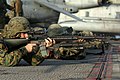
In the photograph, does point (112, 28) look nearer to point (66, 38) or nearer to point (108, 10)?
point (108, 10)

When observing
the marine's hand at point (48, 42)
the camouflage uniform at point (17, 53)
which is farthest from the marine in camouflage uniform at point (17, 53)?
the marine's hand at point (48, 42)

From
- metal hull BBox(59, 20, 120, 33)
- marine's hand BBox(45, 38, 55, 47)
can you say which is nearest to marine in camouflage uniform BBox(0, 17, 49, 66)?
marine's hand BBox(45, 38, 55, 47)

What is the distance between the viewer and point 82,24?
2686cm

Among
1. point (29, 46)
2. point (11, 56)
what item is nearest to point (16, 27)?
point (29, 46)

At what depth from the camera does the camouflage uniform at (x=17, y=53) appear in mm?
8070

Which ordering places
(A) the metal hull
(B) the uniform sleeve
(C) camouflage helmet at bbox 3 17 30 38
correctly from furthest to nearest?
(A) the metal hull, (C) camouflage helmet at bbox 3 17 30 38, (B) the uniform sleeve

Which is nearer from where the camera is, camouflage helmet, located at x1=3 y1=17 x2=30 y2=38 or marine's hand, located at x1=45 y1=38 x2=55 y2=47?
marine's hand, located at x1=45 y1=38 x2=55 y2=47

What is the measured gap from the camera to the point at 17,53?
806cm

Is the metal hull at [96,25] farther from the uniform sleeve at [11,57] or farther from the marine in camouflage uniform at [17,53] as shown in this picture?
the uniform sleeve at [11,57]

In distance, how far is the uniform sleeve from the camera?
8.04 m

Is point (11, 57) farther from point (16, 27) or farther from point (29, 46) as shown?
point (16, 27)

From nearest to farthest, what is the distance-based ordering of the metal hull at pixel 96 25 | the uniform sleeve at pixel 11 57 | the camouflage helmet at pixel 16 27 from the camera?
1. the uniform sleeve at pixel 11 57
2. the camouflage helmet at pixel 16 27
3. the metal hull at pixel 96 25

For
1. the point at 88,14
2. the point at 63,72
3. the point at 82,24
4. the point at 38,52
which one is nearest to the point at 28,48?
the point at 38,52

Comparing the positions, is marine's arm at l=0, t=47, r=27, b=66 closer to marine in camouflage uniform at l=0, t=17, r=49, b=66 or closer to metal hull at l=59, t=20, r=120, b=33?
marine in camouflage uniform at l=0, t=17, r=49, b=66
